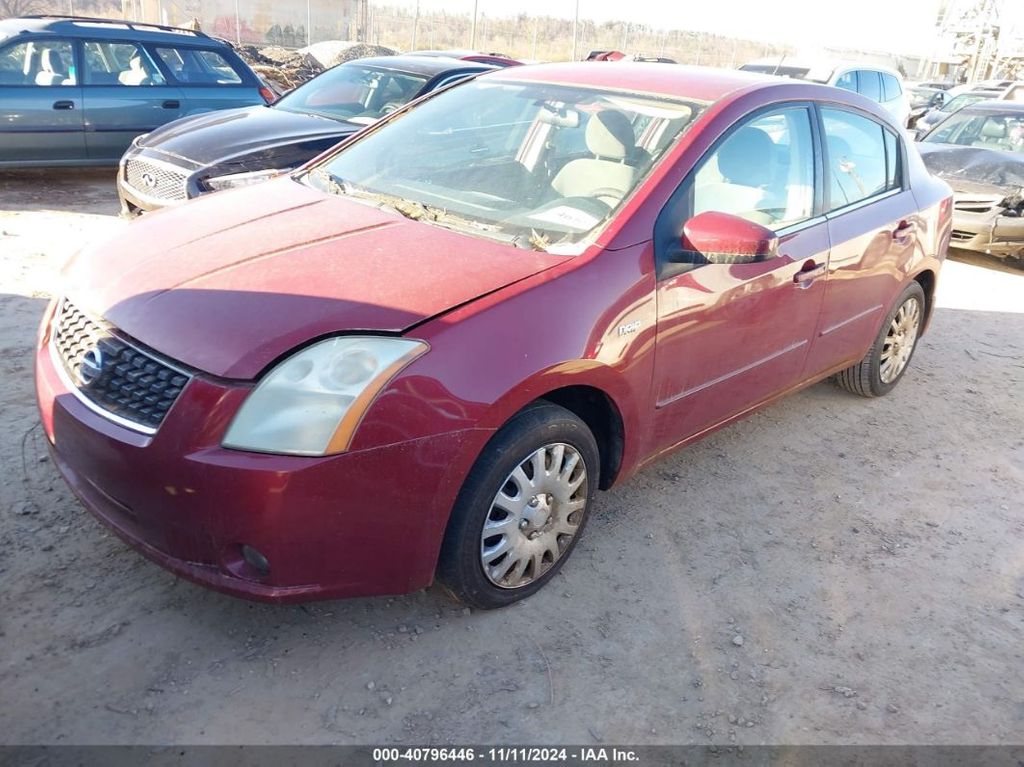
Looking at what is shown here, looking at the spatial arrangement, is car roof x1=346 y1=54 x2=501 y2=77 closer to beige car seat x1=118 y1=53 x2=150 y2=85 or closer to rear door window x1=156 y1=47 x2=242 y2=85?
rear door window x1=156 y1=47 x2=242 y2=85

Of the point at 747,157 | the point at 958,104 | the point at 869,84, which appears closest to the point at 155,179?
the point at 747,157

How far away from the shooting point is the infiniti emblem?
2.45 meters

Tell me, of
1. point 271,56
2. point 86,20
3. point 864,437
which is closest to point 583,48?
point 271,56

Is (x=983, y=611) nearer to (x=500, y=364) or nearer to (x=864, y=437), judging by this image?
(x=864, y=437)

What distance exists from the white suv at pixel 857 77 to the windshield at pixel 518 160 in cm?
913

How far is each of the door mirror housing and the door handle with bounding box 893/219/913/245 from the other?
160cm

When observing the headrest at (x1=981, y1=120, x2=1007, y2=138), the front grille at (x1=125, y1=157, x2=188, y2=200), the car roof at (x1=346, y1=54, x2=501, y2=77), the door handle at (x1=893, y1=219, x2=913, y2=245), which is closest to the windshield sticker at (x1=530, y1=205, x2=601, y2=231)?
the door handle at (x1=893, y1=219, x2=913, y2=245)

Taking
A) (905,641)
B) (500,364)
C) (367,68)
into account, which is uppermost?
(367,68)

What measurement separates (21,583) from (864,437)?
382 centimetres

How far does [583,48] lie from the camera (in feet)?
120

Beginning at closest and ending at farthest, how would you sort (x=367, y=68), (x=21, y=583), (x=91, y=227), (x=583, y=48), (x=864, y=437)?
(x=21, y=583), (x=864, y=437), (x=91, y=227), (x=367, y=68), (x=583, y=48)

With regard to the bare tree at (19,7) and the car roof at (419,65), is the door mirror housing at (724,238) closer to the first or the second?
the car roof at (419,65)

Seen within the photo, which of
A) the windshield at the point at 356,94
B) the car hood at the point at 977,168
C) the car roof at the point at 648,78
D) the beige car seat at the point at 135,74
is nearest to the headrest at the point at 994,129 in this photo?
the car hood at the point at 977,168

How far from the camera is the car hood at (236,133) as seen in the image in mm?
6035
